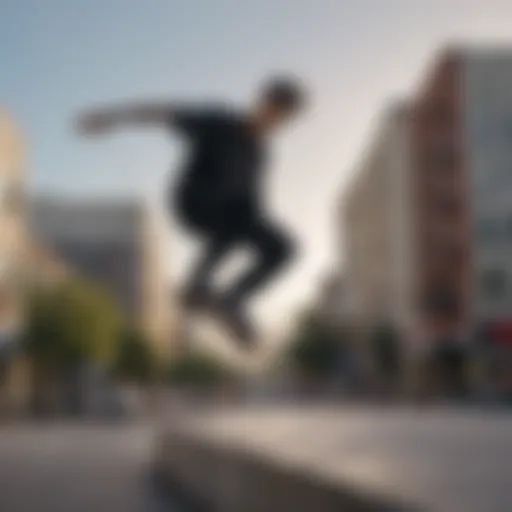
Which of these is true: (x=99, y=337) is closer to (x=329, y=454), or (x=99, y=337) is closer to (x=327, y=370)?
(x=327, y=370)

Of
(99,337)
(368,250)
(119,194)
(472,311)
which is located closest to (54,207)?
(119,194)

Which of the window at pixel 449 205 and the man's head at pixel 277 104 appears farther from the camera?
the window at pixel 449 205

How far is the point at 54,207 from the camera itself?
10.2 feet

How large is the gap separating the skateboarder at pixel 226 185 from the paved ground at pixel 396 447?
56cm

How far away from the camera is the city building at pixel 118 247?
9.87ft

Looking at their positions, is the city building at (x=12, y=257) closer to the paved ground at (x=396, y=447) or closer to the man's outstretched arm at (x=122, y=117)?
the man's outstretched arm at (x=122, y=117)

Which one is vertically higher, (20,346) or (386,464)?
(20,346)

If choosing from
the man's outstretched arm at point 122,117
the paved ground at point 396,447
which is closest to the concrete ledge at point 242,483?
the paved ground at point 396,447

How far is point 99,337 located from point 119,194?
407mm

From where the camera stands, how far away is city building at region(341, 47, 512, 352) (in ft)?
10.7

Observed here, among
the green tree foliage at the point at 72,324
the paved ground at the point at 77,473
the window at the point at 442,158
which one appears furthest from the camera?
the paved ground at the point at 77,473

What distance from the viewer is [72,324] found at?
3137 millimetres

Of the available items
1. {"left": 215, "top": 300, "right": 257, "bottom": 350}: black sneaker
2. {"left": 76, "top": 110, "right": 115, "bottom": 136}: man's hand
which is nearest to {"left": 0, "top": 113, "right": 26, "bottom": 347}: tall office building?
{"left": 76, "top": 110, "right": 115, "bottom": 136}: man's hand

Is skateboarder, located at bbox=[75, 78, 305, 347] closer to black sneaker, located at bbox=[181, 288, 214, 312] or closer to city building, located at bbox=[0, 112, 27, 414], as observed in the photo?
black sneaker, located at bbox=[181, 288, 214, 312]
